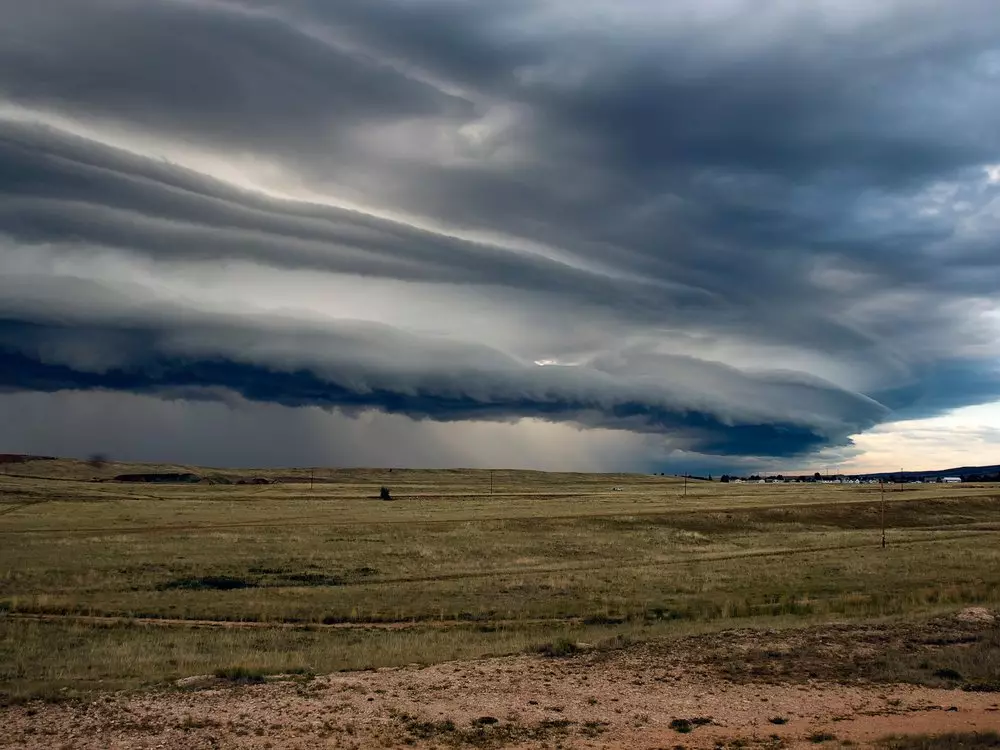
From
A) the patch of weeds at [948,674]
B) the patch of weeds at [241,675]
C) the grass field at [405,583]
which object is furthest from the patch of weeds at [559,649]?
the patch of weeds at [948,674]

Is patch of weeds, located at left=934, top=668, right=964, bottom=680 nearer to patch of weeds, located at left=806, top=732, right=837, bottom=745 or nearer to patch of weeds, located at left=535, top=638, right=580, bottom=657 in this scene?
patch of weeds, located at left=806, top=732, right=837, bottom=745

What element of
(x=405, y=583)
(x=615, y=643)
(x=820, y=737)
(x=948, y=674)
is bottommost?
(x=405, y=583)

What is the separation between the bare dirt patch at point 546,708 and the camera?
15781 mm

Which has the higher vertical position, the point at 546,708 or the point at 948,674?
the point at 948,674

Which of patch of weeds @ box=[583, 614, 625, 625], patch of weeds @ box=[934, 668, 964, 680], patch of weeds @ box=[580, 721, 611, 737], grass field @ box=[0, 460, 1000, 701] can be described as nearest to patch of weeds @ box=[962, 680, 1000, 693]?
patch of weeds @ box=[934, 668, 964, 680]

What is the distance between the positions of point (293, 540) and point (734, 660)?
143 ft

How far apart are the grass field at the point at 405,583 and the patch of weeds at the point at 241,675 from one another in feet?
4.41

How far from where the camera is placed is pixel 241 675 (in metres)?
20.3

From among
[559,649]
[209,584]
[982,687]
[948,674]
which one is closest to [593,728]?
[559,649]

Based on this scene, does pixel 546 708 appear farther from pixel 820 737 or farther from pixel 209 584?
pixel 209 584

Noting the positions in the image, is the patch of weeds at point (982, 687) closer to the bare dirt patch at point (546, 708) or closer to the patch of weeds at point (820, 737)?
the bare dirt patch at point (546, 708)

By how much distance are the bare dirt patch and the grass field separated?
2.68m

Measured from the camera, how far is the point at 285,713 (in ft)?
56.4

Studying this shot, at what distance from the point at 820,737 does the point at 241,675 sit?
1295 cm
